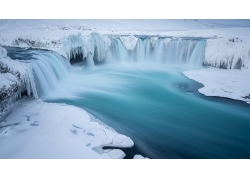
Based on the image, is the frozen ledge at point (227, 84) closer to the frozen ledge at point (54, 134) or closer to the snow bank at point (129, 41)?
the snow bank at point (129, 41)

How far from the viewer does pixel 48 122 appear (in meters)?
2.53

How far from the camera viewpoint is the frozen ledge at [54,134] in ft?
6.88

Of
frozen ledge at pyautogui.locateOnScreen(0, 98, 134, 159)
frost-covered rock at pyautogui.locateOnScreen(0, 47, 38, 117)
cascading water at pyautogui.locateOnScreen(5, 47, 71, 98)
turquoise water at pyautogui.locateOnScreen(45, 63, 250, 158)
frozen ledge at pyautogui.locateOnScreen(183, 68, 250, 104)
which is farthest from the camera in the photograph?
frozen ledge at pyautogui.locateOnScreen(183, 68, 250, 104)

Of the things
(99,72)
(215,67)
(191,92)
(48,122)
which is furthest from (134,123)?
(215,67)

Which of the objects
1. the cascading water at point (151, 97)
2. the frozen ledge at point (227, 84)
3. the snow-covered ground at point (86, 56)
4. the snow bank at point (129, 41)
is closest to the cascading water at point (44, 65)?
the cascading water at point (151, 97)

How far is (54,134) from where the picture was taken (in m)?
2.34

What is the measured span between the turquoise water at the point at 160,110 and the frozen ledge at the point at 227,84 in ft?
0.46

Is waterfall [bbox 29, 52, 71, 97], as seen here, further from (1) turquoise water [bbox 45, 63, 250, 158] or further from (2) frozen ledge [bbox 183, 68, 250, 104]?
(2) frozen ledge [bbox 183, 68, 250, 104]

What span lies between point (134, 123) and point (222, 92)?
1.88 m

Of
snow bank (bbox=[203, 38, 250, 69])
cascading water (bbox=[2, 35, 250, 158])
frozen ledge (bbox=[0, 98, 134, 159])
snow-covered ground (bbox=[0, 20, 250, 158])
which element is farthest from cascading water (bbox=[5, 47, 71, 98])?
snow bank (bbox=[203, 38, 250, 69])

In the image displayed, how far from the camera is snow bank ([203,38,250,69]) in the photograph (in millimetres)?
3398

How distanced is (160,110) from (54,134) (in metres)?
1.66

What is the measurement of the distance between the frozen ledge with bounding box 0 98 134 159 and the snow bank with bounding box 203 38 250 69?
8.96ft

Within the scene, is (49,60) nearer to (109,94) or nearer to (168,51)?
(109,94)
